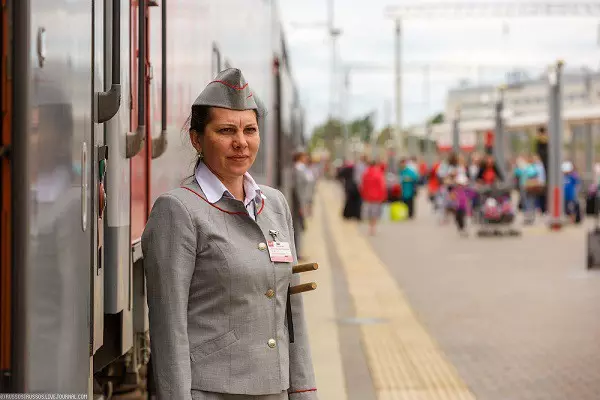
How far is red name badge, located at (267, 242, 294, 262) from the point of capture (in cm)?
340

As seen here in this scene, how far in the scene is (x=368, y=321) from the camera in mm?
11477

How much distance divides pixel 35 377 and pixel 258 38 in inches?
340

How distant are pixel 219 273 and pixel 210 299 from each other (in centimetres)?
8

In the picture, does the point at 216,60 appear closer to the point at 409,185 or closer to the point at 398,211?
the point at 409,185

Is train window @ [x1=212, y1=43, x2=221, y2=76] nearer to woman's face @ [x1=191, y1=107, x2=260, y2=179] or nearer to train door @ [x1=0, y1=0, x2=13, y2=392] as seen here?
woman's face @ [x1=191, y1=107, x2=260, y2=179]

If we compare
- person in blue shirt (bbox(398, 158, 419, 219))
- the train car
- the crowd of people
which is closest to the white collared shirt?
the train car

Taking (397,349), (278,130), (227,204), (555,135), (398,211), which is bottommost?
(397,349)

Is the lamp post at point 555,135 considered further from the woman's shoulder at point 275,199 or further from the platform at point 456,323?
the woman's shoulder at point 275,199

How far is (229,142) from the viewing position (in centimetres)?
338

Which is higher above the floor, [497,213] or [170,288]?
[170,288]

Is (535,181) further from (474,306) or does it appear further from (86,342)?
(86,342)

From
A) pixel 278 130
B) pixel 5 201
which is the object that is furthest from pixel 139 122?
pixel 278 130

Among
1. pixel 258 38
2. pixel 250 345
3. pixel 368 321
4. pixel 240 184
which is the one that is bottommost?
pixel 368 321

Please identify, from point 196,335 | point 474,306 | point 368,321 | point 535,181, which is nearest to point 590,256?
point 474,306
